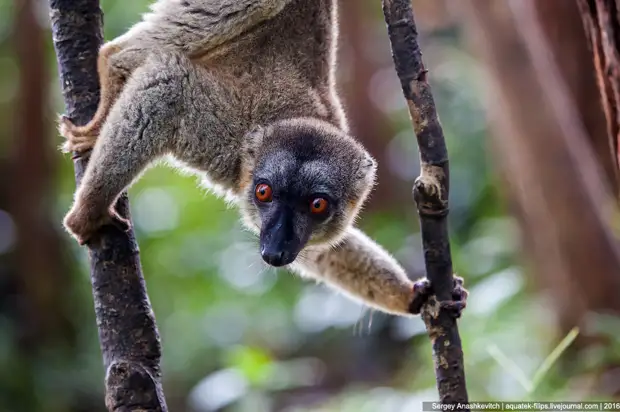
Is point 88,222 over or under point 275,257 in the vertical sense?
over

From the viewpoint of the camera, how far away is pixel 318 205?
447 cm

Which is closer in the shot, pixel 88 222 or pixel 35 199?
pixel 88 222

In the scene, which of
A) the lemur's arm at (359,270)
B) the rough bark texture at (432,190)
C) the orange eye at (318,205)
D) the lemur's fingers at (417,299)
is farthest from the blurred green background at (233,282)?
the rough bark texture at (432,190)

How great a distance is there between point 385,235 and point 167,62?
270 inches

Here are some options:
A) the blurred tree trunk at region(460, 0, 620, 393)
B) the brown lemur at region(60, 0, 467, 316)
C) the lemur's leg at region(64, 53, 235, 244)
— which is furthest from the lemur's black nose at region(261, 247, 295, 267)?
the blurred tree trunk at region(460, 0, 620, 393)

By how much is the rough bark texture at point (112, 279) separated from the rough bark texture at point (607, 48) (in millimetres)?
2518

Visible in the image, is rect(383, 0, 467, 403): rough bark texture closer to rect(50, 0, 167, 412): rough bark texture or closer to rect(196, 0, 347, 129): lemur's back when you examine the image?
rect(50, 0, 167, 412): rough bark texture

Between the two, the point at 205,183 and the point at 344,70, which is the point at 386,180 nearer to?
the point at 344,70

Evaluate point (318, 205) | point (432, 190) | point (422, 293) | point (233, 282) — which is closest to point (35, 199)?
point (233, 282)

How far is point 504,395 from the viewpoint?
6.42 metres

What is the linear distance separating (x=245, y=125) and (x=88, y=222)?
1.08 metres

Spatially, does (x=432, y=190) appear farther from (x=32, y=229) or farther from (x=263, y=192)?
(x=32, y=229)

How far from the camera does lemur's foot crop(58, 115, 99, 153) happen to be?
4.31 metres

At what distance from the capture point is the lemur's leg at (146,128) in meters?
4.07
